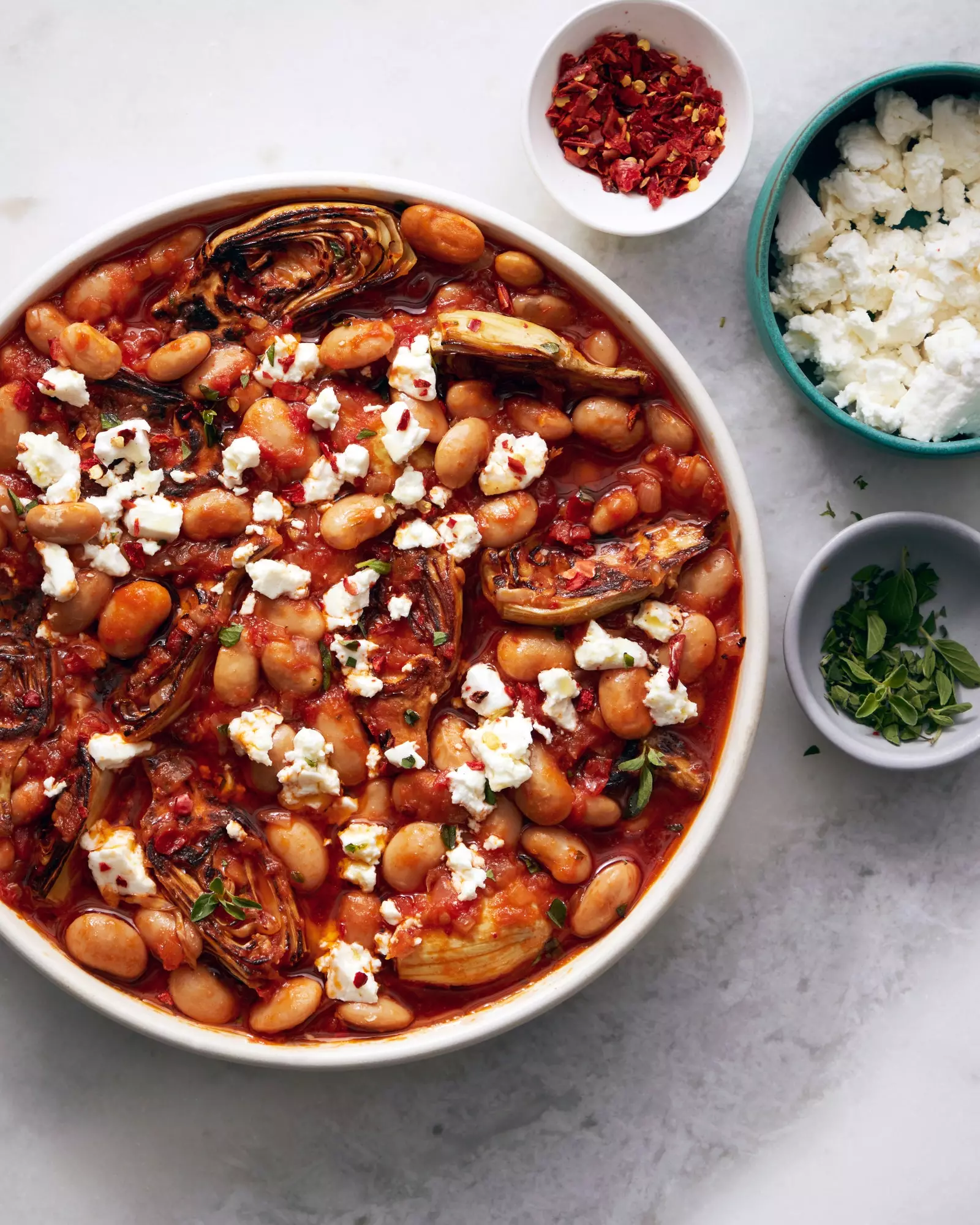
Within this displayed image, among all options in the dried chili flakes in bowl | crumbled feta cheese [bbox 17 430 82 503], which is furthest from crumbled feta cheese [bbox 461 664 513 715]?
the dried chili flakes in bowl

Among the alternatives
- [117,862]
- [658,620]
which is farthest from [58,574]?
[658,620]

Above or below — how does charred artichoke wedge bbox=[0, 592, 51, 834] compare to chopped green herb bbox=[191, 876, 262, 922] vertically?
above

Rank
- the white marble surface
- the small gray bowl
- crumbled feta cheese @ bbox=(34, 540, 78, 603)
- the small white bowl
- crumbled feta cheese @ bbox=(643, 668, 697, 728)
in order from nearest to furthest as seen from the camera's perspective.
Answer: crumbled feta cheese @ bbox=(34, 540, 78, 603)
crumbled feta cheese @ bbox=(643, 668, 697, 728)
the small white bowl
the small gray bowl
the white marble surface

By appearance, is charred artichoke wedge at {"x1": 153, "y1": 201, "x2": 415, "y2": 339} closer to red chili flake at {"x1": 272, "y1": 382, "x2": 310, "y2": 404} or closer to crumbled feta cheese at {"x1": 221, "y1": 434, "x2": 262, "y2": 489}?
red chili flake at {"x1": 272, "y1": 382, "x2": 310, "y2": 404}

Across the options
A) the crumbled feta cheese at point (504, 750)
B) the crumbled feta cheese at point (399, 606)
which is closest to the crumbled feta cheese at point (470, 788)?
the crumbled feta cheese at point (504, 750)

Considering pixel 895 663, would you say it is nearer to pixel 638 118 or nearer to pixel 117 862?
pixel 638 118

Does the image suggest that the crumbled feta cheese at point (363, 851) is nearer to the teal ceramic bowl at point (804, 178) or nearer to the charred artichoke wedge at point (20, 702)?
the charred artichoke wedge at point (20, 702)
